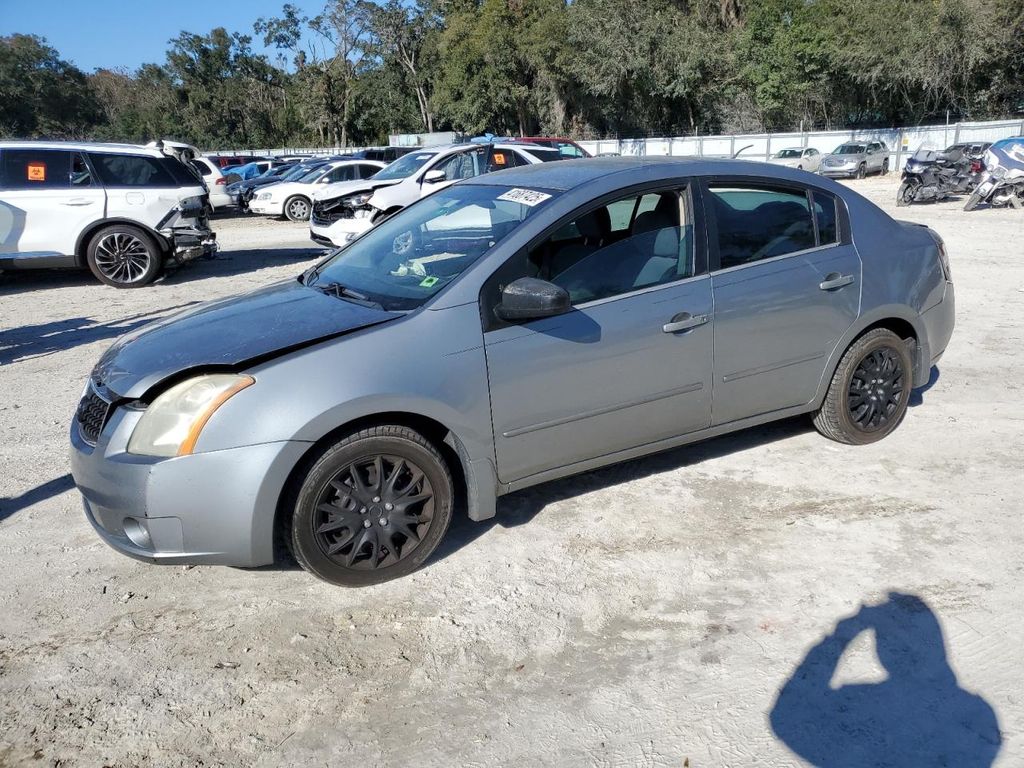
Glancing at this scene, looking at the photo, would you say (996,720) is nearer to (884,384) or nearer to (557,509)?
(557,509)

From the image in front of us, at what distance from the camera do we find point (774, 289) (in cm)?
445

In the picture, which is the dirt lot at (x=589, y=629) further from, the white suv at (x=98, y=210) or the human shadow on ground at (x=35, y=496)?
the white suv at (x=98, y=210)

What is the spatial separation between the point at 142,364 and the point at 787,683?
2.79 meters

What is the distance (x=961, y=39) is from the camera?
133ft

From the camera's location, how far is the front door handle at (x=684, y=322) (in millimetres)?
4129

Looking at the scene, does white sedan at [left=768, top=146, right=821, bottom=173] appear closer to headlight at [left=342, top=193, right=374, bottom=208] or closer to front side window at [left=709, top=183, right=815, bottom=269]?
headlight at [left=342, top=193, right=374, bottom=208]

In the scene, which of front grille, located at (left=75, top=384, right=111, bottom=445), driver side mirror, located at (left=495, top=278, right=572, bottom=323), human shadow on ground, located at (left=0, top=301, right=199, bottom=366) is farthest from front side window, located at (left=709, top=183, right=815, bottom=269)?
human shadow on ground, located at (left=0, top=301, right=199, bottom=366)

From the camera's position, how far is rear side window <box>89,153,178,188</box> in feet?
36.6

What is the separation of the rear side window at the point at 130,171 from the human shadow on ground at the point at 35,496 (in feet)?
24.4

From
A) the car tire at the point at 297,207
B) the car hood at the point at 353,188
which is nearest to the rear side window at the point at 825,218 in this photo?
the car hood at the point at 353,188

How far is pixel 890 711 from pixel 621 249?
2318 mm

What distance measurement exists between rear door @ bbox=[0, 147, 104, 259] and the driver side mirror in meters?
9.12

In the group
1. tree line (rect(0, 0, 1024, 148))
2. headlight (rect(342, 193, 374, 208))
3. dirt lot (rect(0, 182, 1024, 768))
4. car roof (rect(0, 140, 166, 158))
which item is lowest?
dirt lot (rect(0, 182, 1024, 768))

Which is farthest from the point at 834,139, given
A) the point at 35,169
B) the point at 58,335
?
the point at 58,335
